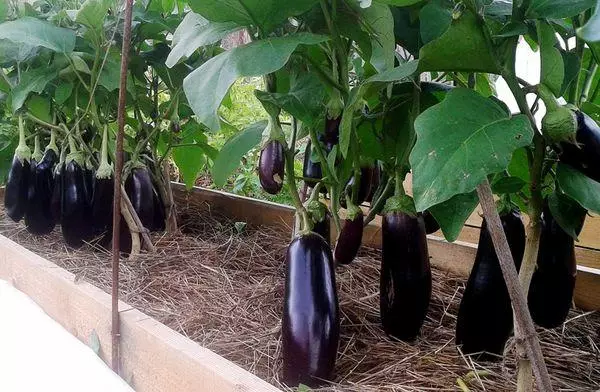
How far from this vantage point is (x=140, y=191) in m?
1.06

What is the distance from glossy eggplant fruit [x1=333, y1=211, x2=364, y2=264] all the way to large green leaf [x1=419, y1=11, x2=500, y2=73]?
10.8 inches

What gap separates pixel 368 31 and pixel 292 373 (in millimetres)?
360

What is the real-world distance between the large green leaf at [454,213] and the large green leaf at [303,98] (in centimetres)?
17

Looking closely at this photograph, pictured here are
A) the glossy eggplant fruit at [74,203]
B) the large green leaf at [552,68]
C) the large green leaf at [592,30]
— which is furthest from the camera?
the glossy eggplant fruit at [74,203]

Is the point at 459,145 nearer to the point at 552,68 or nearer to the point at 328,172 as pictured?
the point at 552,68

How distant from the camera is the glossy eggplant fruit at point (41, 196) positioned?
1.13 meters

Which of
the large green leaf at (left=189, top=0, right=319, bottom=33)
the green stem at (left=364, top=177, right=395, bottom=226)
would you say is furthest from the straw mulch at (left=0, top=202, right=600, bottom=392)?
the large green leaf at (left=189, top=0, right=319, bottom=33)

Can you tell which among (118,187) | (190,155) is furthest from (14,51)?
(118,187)

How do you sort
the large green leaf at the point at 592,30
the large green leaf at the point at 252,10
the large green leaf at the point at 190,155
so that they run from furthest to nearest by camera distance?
the large green leaf at the point at 190,155
the large green leaf at the point at 252,10
the large green leaf at the point at 592,30

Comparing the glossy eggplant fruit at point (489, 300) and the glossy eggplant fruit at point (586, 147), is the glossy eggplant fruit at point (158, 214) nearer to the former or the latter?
the glossy eggplant fruit at point (489, 300)

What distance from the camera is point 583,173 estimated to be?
0.39 meters

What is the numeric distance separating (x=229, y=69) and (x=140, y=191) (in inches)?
26.3

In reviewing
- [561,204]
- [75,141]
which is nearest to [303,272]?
[561,204]

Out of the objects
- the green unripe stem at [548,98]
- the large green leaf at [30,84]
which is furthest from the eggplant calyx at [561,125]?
the large green leaf at [30,84]
